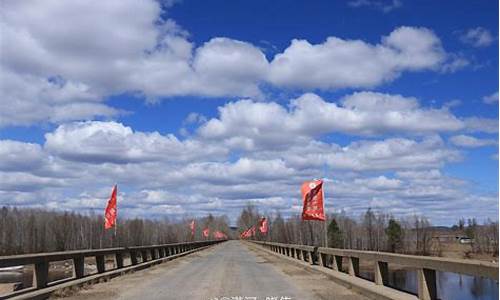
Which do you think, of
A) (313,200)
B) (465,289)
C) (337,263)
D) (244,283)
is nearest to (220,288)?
(244,283)

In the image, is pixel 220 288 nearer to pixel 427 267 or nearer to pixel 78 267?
pixel 78 267

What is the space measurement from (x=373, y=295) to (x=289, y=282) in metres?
4.98

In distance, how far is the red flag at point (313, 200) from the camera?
925 inches

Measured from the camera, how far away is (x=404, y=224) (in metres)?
140

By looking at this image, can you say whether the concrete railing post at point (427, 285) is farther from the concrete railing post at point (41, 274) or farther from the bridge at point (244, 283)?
the concrete railing post at point (41, 274)

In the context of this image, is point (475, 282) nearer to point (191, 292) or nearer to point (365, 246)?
point (191, 292)

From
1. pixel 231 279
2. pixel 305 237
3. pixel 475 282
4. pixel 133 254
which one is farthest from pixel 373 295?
pixel 305 237

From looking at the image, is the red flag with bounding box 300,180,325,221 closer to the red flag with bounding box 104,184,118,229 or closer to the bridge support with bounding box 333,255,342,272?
the bridge support with bounding box 333,255,342,272

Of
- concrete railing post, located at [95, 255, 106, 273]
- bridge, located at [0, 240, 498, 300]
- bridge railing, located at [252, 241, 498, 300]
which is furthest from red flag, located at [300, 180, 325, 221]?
concrete railing post, located at [95, 255, 106, 273]

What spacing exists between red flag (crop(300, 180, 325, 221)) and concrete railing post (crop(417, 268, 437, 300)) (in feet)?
42.4

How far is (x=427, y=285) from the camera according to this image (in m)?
10.1

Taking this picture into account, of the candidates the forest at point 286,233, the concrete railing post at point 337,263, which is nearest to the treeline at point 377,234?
the forest at point 286,233

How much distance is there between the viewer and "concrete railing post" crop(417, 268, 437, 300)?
10.1 meters

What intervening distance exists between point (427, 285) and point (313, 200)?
1363 cm
